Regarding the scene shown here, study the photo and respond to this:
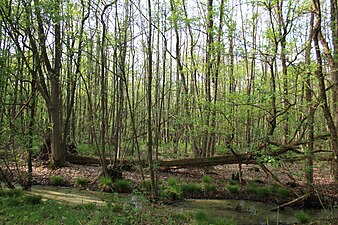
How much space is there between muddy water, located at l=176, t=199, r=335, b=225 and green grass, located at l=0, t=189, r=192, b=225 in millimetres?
1175

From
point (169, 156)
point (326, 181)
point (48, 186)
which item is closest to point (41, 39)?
point (48, 186)

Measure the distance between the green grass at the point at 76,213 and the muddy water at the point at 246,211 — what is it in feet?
3.85

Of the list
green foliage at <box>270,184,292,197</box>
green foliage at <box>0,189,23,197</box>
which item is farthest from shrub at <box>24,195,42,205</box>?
green foliage at <box>270,184,292,197</box>

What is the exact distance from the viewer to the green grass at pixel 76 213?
14.0 ft

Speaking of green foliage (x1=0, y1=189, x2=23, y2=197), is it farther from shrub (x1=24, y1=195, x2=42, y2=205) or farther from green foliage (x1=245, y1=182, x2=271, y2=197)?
green foliage (x1=245, y1=182, x2=271, y2=197)

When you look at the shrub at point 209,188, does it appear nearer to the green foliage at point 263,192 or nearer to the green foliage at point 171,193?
the green foliage at point 171,193

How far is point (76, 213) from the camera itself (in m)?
4.75

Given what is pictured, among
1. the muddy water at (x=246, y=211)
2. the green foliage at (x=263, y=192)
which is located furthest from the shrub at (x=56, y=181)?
the green foliage at (x=263, y=192)

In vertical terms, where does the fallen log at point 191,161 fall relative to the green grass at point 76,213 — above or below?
above

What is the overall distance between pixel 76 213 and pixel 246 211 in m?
3.94

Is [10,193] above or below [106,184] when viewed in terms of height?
above

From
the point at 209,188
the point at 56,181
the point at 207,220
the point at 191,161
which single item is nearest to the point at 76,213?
the point at 207,220

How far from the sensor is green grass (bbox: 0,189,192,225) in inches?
168

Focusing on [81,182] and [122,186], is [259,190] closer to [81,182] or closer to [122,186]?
[122,186]
